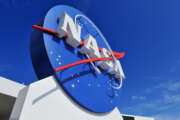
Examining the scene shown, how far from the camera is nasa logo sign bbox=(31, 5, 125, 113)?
329 centimetres

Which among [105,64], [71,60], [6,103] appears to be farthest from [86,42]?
[6,103]

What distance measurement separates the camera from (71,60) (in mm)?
3711

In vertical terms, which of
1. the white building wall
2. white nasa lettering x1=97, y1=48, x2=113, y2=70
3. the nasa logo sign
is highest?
white nasa lettering x1=97, y1=48, x2=113, y2=70

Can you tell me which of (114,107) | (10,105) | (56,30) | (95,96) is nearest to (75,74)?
(95,96)

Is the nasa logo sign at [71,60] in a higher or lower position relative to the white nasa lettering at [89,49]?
lower

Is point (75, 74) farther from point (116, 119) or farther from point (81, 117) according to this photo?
point (116, 119)

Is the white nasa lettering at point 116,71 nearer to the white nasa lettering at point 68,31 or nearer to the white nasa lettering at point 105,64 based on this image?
the white nasa lettering at point 105,64

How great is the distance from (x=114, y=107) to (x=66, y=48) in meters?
2.50

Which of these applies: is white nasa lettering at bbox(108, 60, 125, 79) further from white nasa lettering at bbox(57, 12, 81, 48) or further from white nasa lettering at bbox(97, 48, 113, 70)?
white nasa lettering at bbox(57, 12, 81, 48)

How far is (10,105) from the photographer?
24.1 feet

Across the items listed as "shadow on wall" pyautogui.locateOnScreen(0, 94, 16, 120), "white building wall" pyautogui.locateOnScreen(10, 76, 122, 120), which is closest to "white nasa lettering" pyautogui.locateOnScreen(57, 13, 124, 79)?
"white building wall" pyautogui.locateOnScreen(10, 76, 122, 120)

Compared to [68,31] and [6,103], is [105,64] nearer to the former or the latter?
[68,31]

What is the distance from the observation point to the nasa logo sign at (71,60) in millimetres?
3287

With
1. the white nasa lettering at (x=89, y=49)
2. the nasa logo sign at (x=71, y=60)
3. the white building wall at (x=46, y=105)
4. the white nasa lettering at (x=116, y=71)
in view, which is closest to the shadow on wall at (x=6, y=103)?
the nasa logo sign at (x=71, y=60)
